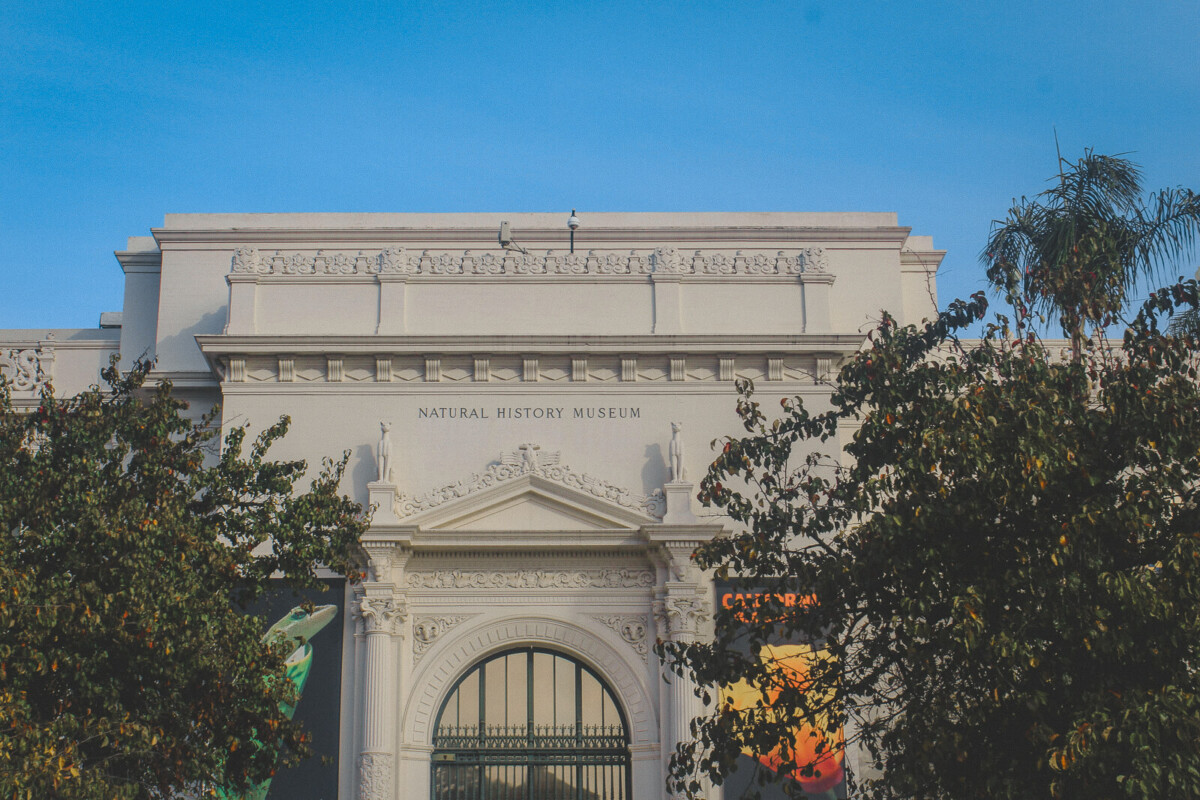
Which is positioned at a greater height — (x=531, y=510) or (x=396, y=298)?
(x=396, y=298)

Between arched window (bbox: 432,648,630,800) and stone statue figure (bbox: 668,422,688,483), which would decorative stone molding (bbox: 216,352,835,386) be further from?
arched window (bbox: 432,648,630,800)

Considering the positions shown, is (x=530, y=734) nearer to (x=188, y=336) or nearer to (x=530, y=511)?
(x=530, y=511)

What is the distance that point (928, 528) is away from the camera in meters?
12.9

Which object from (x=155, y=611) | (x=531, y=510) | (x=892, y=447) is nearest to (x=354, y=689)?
(x=531, y=510)

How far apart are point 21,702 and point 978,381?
412 inches

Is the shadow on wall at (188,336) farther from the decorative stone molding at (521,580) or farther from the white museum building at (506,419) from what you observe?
the decorative stone molding at (521,580)

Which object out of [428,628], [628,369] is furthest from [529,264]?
[428,628]

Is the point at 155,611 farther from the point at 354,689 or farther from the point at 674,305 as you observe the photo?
the point at 674,305

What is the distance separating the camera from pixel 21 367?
23188 millimetres

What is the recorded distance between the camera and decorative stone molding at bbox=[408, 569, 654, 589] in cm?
2081

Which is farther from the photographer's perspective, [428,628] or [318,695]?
[428,628]

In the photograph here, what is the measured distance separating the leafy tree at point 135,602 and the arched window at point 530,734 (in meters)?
4.02

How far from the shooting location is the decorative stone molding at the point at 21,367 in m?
23.1

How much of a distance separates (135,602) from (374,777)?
19.4ft
